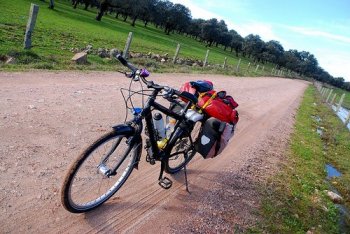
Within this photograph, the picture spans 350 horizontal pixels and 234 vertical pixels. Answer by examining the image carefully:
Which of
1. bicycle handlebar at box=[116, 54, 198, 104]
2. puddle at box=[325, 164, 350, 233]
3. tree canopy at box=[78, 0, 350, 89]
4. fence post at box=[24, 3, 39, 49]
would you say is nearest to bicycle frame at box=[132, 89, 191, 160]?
bicycle handlebar at box=[116, 54, 198, 104]

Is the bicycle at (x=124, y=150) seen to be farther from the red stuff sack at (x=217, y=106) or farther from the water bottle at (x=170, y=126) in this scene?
the red stuff sack at (x=217, y=106)

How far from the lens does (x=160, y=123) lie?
4605mm

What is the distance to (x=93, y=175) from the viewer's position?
4.64 metres

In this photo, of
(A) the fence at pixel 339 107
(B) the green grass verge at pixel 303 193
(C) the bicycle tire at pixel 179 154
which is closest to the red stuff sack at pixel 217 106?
(C) the bicycle tire at pixel 179 154

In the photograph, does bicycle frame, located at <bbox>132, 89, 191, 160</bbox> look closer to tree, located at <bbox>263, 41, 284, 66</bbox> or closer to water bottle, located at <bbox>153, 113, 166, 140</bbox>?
water bottle, located at <bbox>153, 113, 166, 140</bbox>

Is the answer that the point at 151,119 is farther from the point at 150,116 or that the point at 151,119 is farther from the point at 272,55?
the point at 272,55

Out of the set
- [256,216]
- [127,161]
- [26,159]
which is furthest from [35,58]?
[256,216]

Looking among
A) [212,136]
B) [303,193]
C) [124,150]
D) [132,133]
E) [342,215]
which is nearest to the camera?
[132,133]

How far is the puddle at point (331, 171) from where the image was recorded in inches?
376

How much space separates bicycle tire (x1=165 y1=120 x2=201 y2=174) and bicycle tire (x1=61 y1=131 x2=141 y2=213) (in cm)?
86

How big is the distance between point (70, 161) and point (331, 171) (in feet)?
26.8

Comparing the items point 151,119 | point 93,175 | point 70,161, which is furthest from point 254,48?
point 93,175

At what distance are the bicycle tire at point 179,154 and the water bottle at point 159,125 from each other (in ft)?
1.47

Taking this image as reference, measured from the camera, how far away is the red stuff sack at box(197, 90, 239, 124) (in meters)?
4.90
